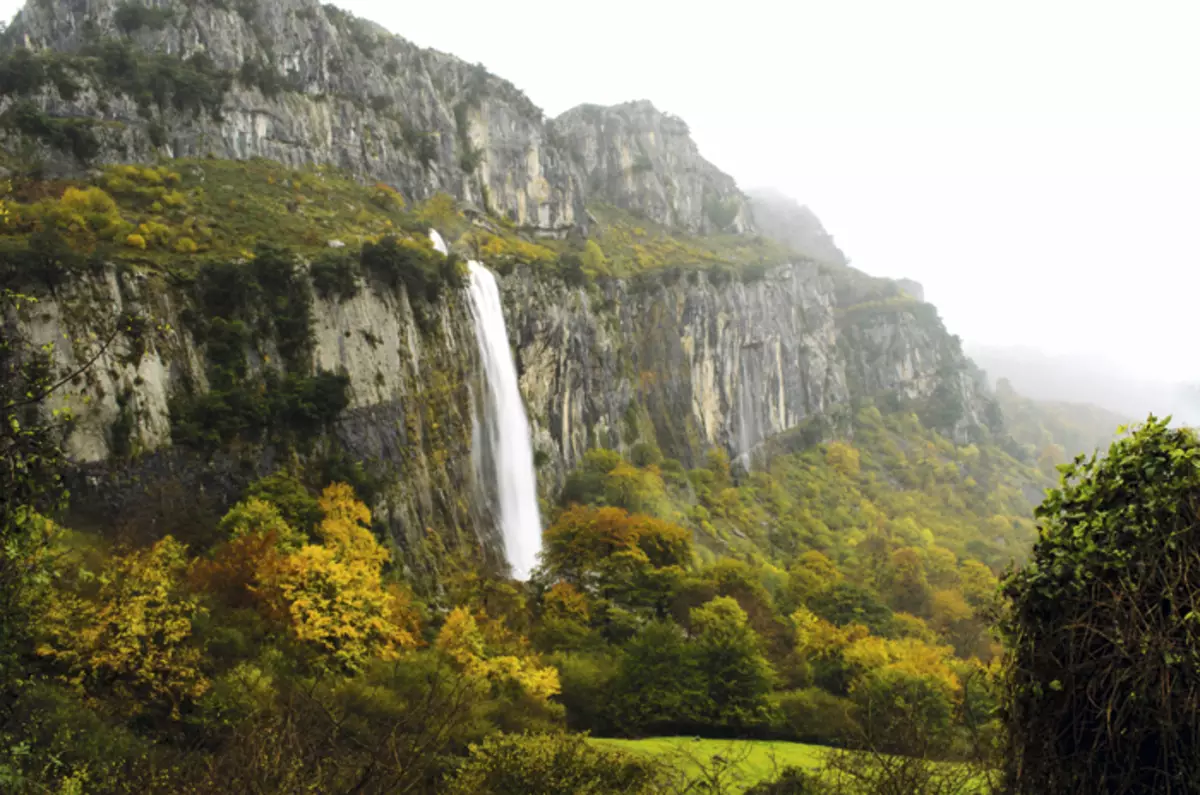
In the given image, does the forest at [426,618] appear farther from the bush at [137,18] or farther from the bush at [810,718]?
the bush at [137,18]

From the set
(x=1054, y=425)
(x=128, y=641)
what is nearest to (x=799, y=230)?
(x=1054, y=425)

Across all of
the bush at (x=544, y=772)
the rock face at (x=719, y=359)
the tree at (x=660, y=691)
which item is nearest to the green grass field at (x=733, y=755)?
the tree at (x=660, y=691)

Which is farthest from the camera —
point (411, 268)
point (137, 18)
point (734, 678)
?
point (137, 18)

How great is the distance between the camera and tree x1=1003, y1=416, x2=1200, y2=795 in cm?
513

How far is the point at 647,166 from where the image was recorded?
99.4m

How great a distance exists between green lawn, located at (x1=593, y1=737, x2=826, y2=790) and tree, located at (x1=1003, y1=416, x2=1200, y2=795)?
866 cm

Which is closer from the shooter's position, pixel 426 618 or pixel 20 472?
pixel 20 472

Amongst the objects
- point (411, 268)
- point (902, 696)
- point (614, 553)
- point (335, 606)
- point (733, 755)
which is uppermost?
point (411, 268)

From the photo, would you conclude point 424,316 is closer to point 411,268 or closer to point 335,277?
point 411,268

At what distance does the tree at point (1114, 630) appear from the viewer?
16.8 ft

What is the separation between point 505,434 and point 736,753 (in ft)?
87.6

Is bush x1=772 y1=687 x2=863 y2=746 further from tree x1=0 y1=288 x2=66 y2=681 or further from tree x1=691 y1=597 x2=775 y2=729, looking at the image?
tree x1=0 y1=288 x2=66 y2=681

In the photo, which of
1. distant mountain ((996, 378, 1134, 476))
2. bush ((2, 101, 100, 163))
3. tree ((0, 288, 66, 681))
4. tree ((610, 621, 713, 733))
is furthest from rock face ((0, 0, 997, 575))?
distant mountain ((996, 378, 1134, 476))

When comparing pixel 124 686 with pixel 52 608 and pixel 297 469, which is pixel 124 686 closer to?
pixel 52 608
